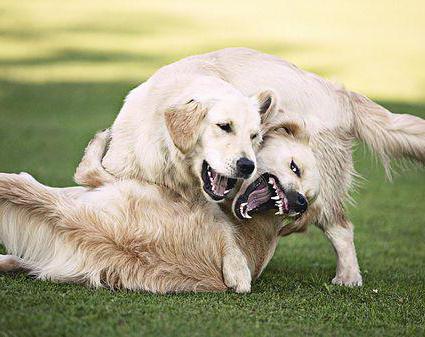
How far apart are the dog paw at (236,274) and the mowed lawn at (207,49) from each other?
0.33ft

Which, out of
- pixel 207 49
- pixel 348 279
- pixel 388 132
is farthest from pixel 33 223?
pixel 207 49

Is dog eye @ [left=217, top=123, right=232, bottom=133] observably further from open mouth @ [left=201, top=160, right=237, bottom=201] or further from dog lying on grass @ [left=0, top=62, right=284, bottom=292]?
open mouth @ [left=201, top=160, right=237, bottom=201]

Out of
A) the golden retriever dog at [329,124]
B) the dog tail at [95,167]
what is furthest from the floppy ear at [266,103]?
the dog tail at [95,167]

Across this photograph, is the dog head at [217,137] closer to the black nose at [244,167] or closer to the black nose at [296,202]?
the black nose at [244,167]

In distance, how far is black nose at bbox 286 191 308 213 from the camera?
5285 mm

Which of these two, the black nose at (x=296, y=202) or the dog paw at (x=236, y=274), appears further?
the black nose at (x=296, y=202)

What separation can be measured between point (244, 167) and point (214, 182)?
0.35 metres

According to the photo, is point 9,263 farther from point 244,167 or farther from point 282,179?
point 282,179

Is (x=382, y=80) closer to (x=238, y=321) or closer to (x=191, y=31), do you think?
(x=191, y=31)

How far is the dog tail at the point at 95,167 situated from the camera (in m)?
5.35

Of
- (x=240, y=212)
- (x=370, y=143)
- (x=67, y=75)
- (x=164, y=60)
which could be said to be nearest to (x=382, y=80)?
(x=164, y=60)

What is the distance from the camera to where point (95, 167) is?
5.45 meters

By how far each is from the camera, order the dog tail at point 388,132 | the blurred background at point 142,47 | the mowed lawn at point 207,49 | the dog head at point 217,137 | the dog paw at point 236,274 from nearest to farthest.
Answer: the mowed lawn at point 207,49, the dog head at point 217,137, the dog paw at point 236,274, the dog tail at point 388,132, the blurred background at point 142,47

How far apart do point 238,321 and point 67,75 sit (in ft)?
40.4
